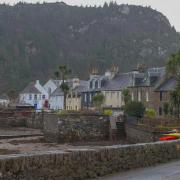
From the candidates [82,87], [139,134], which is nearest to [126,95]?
[82,87]

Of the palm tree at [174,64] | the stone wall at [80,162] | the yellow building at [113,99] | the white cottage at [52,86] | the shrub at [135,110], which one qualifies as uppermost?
the white cottage at [52,86]

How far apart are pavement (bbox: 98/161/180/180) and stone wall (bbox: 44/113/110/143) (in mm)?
27700

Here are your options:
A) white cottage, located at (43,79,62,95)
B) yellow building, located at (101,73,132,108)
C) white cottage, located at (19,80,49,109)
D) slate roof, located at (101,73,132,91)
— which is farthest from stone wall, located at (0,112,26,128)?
white cottage, located at (19,80,49,109)

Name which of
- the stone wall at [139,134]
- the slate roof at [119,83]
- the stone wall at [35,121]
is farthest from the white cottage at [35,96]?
the stone wall at [139,134]

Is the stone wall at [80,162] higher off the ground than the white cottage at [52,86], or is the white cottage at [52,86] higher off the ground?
the white cottage at [52,86]

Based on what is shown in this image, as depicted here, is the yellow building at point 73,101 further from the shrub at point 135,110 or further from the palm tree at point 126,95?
the shrub at point 135,110

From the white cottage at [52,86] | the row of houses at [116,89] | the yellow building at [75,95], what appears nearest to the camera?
the row of houses at [116,89]

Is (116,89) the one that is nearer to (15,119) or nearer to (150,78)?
(150,78)

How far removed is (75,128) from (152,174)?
30.7 m

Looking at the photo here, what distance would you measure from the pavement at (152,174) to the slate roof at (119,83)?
218 feet

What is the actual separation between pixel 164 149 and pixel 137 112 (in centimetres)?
3217

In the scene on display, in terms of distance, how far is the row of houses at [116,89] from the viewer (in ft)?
257

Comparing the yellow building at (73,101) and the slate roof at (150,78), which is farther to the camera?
the yellow building at (73,101)

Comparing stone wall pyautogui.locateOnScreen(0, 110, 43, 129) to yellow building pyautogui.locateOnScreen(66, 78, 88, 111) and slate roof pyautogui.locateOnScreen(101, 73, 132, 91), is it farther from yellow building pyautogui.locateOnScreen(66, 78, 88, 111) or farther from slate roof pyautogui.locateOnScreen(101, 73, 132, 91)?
yellow building pyautogui.locateOnScreen(66, 78, 88, 111)
